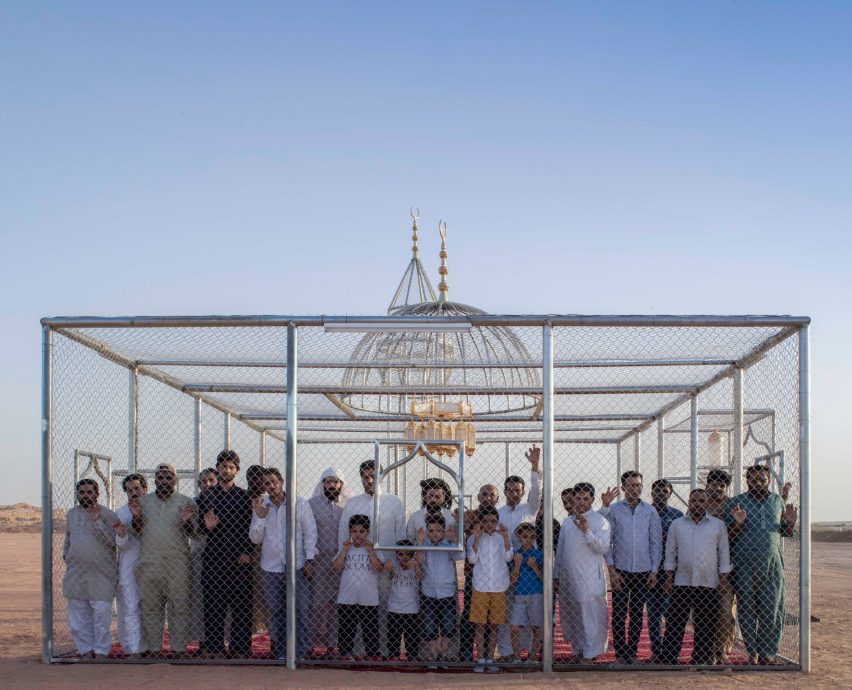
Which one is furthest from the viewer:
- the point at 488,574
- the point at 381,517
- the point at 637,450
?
the point at 637,450

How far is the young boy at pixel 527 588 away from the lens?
8.51 metres

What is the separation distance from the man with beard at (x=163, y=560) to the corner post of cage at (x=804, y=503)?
16.9ft

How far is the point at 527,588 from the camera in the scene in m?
8.51

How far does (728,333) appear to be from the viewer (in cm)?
866

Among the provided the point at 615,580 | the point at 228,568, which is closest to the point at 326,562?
the point at 228,568

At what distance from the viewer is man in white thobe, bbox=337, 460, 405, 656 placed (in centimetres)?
864

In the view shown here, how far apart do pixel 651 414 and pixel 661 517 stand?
5.07 m

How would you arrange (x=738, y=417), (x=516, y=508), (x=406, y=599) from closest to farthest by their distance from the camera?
1. (x=406, y=599)
2. (x=516, y=508)
3. (x=738, y=417)

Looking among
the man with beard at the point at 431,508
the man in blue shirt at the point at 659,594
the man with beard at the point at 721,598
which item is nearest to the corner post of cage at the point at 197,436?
the man with beard at the point at 431,508

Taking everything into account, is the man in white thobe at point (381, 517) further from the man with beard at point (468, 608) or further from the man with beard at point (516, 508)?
the man with beard at point (516, 508)

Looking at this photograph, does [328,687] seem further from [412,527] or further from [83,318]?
[83,318]

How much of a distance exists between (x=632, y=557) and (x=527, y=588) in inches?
39.4

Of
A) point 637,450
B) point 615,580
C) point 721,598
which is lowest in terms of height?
point 721,598

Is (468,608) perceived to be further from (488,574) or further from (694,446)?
(694,446)
